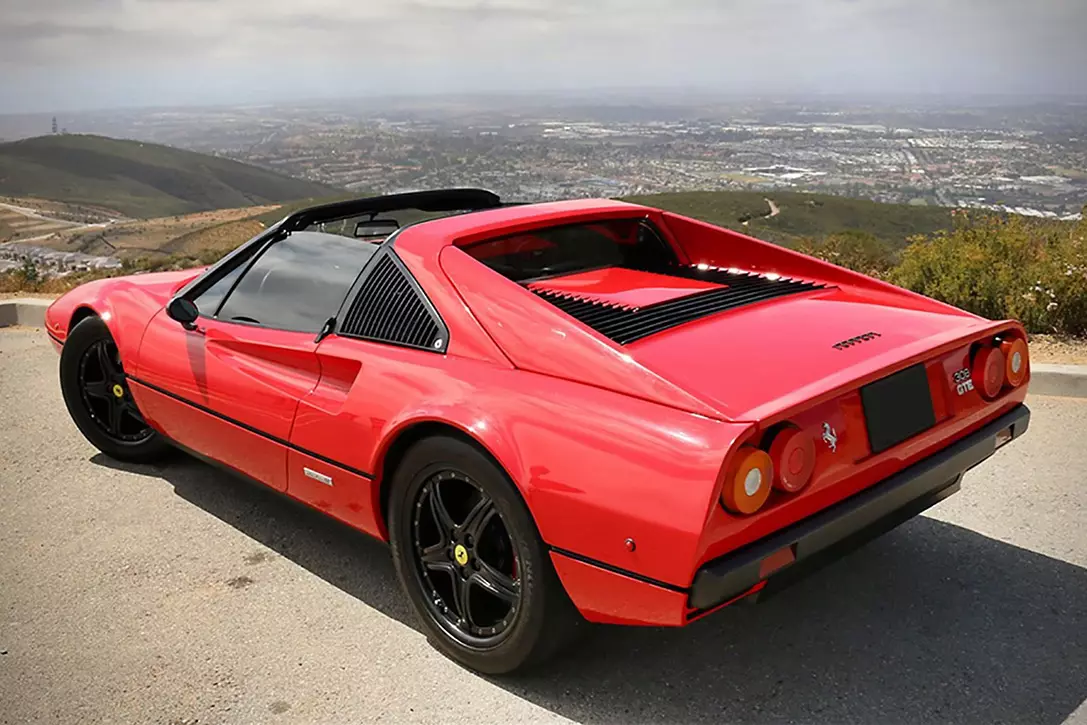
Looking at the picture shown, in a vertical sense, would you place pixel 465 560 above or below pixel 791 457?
below

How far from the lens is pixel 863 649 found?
9.52 ft

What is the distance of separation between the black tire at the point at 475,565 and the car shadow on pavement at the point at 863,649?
0.54ft

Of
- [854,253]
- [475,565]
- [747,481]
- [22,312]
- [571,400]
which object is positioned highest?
[571,400]

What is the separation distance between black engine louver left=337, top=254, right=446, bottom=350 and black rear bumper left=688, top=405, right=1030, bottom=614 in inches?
45.1

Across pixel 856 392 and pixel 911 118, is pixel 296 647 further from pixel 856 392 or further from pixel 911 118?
pixel 911 118

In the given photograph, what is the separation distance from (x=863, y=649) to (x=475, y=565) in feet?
4.02

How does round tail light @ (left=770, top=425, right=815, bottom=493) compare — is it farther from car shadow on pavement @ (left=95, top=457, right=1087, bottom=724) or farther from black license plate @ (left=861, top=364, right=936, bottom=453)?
car shadow on pavement @ (left=95, top=457, right=1087, bottom=724)

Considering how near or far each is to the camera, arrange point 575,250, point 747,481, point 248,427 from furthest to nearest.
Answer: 1. point 575,250
2. point 248,427
3. point 747,481

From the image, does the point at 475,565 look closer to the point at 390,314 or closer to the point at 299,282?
the point at 390,314

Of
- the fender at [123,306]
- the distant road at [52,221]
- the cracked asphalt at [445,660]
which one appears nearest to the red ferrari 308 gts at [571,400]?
the fender at [123,306]

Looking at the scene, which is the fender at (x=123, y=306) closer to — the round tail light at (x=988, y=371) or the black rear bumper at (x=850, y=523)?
the black rear bumper at (x=850, y=523)

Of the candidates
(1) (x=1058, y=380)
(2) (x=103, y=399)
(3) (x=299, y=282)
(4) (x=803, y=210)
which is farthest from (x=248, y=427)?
(4) (x=803, y=210)

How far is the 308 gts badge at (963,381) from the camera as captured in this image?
114 inches

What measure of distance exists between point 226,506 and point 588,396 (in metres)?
2.44
